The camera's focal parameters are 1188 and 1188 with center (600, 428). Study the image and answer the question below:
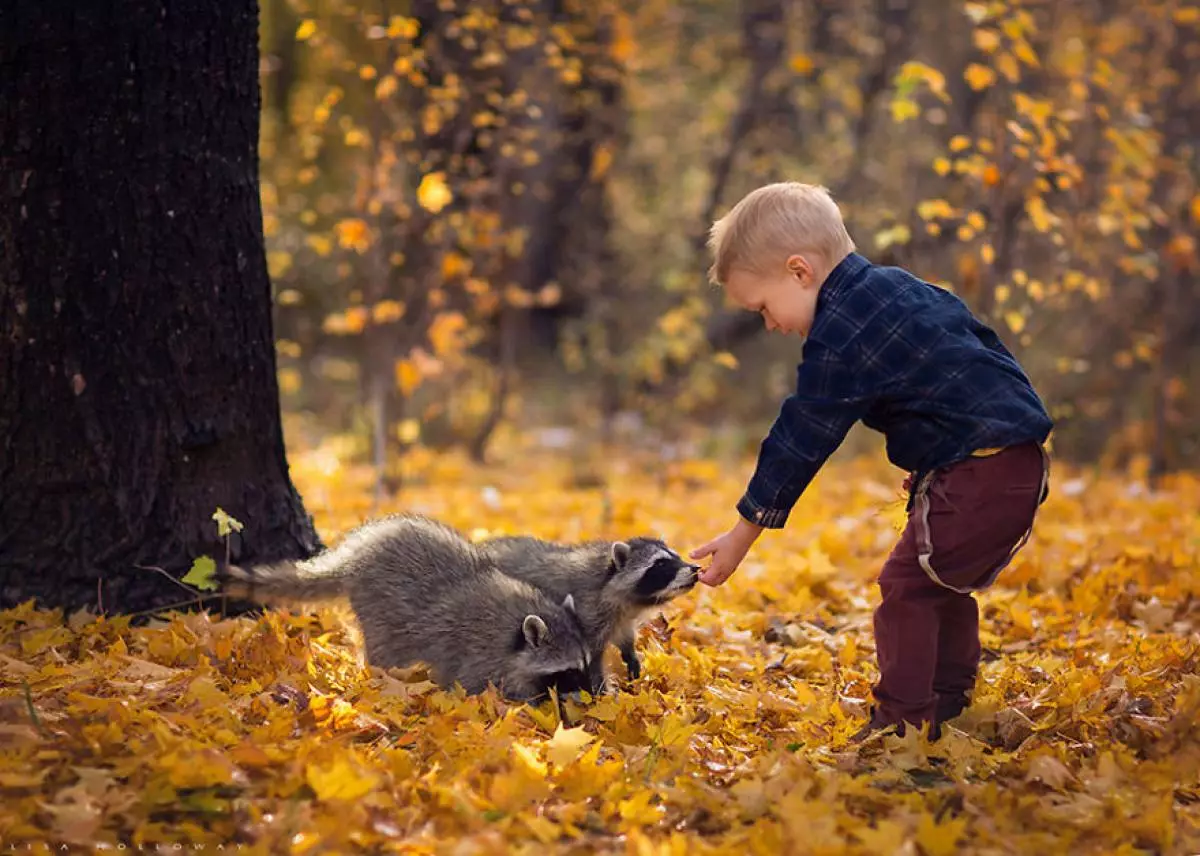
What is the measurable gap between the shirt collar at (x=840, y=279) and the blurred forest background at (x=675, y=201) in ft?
10.4

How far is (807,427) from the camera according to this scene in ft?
13.1

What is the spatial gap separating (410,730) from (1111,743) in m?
2.32

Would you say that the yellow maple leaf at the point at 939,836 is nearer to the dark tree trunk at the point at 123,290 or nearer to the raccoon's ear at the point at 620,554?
the raccoon's ear at the point at 620,554

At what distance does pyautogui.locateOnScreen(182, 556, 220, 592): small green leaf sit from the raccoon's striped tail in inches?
2.7

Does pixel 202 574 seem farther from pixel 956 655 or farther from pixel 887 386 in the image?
pixel 956 655

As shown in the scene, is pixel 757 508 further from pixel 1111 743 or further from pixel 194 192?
pixel 194 192

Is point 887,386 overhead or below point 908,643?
overhead

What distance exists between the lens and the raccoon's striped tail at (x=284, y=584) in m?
4.81

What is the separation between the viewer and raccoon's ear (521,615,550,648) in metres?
4.55

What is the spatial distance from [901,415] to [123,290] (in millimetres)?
3019

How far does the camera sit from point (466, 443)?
11.8m

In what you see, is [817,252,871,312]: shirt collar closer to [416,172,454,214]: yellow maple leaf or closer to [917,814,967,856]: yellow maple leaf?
[917,814,967,856]: yellow maple leaf

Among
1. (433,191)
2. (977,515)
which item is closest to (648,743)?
(977,515)

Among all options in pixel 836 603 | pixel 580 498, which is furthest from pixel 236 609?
pixel 580 498
